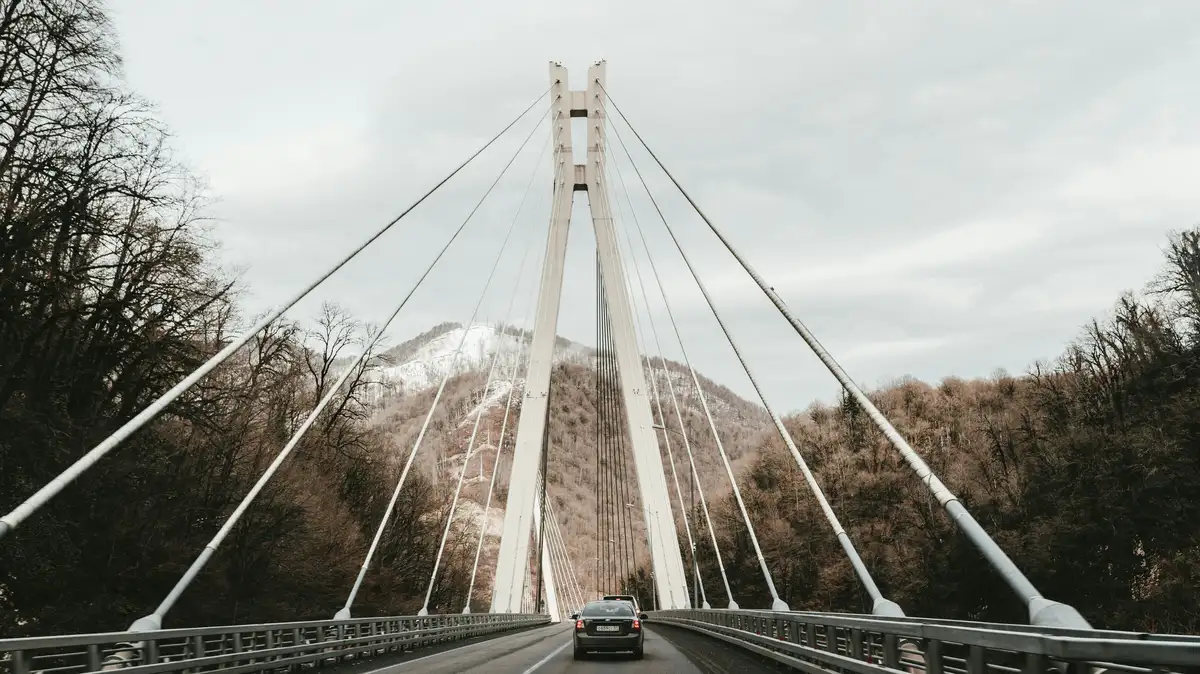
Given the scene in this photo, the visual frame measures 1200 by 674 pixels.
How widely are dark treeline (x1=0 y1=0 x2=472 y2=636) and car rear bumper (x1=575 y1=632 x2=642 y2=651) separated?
9394 millimetres

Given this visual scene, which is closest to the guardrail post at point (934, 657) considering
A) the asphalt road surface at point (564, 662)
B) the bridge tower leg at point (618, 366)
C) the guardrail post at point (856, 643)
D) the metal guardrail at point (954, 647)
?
the metal guardrail at point (954, 647)

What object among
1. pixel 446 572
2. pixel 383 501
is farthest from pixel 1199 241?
pixel 446 572

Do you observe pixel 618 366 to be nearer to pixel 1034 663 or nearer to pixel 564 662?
pixel 564 662

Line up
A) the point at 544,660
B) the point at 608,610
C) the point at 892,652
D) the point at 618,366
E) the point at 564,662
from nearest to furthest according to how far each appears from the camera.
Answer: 1. the point at 892,652
2. the point at 564,662
3. the point at 544,660
4. the point at 608,610
5. the point at 618,366

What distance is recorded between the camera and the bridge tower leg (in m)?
33.8

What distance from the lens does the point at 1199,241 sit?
37688 mm

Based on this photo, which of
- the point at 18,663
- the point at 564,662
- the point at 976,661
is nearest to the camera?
the point at 976,661

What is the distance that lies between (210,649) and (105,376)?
7.58m

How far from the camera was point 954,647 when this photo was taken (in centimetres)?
933

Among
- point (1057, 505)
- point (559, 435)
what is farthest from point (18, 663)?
point (559, 435)

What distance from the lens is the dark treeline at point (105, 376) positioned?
16.8 metres

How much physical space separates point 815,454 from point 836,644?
62.8 metres

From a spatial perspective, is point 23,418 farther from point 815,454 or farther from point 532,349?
point 815,454

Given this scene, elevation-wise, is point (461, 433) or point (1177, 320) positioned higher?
point (461, 433)
